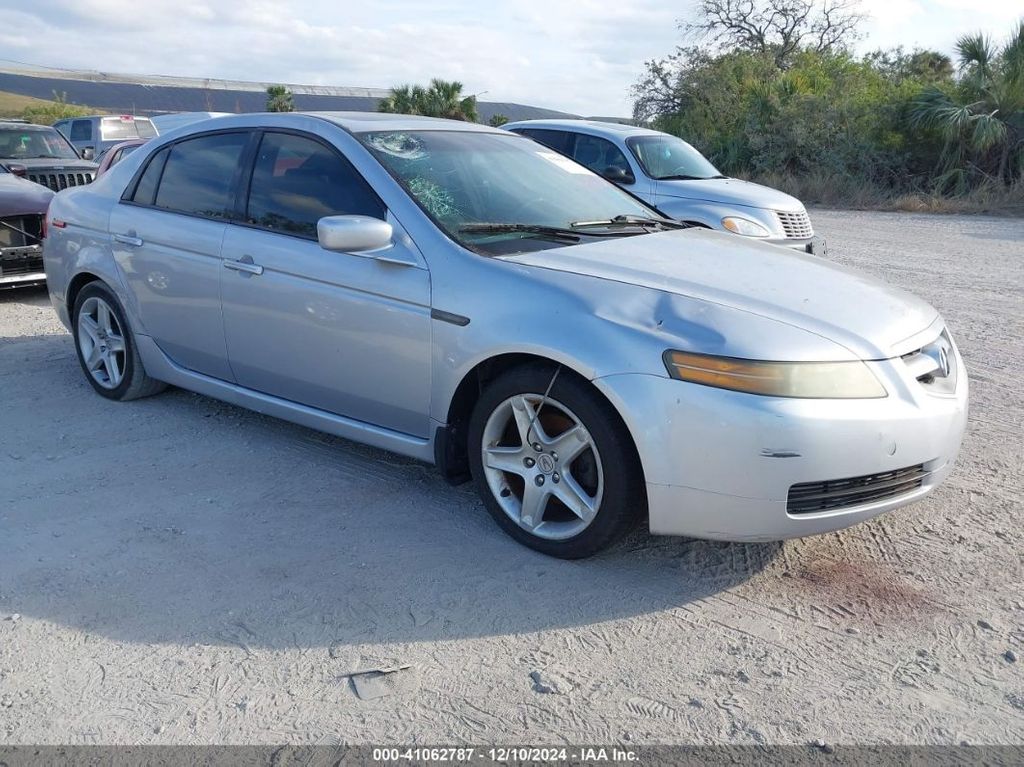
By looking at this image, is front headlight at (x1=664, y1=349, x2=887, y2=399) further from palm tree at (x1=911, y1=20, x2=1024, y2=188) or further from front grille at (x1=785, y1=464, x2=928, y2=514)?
palm tree at (x1=911, y1=20, x2=1024, y2=188)

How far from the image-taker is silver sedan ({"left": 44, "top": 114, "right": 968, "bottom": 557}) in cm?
320

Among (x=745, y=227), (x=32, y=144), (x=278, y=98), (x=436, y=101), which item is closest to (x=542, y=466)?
(x=745, y=227)

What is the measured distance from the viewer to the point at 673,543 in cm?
379

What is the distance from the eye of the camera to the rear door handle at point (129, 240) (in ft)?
16.7

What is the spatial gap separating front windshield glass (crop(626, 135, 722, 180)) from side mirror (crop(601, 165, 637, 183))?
7.1 inches

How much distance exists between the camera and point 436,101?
106 ft

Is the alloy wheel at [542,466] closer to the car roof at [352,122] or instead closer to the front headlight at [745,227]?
the car roof at [352,122]

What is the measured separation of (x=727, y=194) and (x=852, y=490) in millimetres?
7085

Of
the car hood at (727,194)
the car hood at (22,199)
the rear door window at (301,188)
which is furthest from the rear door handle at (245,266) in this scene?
the car hood at (727,194)

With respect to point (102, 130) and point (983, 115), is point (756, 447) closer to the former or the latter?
point (983, 115)

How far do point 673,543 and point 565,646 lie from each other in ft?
2.91

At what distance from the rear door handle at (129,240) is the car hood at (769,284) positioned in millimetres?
2387

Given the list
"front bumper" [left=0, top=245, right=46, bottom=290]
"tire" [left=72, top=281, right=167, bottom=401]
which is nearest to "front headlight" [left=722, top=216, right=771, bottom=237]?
"tire" [left=72, top=281, right=167, bottom=401]

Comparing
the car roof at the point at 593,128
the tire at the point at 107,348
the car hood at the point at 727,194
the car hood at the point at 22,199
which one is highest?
the car roof at the point at 593,128
